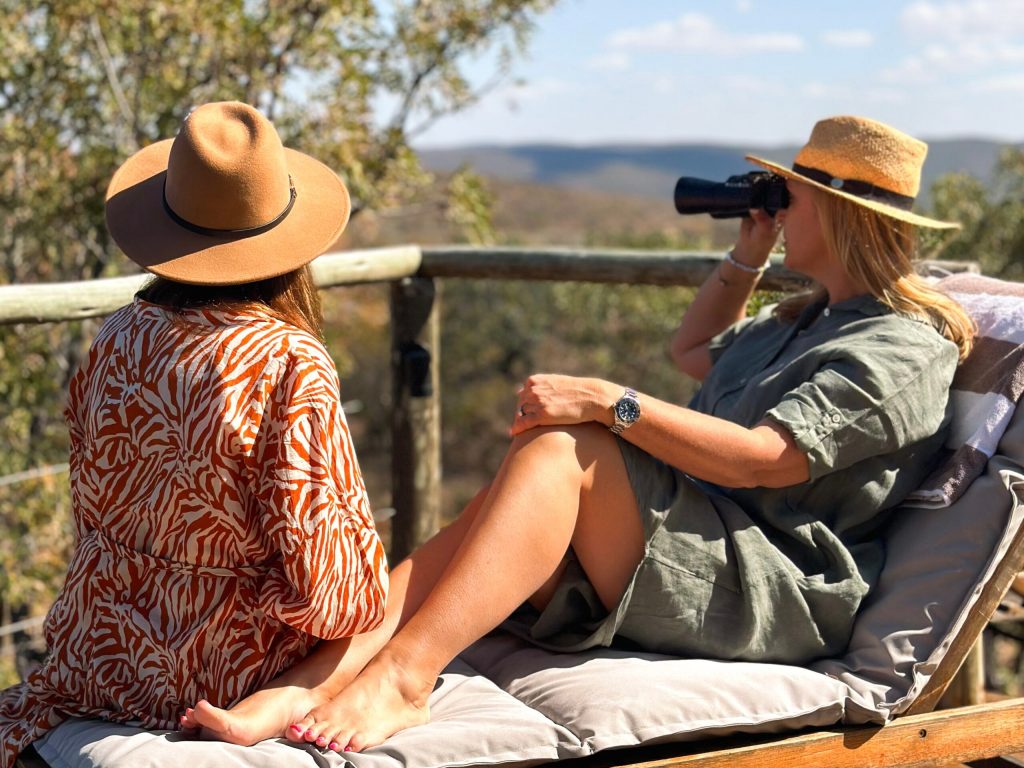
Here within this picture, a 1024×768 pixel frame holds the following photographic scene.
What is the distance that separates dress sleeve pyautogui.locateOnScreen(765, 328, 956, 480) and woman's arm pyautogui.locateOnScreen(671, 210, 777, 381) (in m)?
0.56

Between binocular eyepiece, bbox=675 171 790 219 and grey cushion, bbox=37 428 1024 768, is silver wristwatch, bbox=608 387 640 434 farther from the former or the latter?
binocular eyepiece, bbox=675 171 790 219

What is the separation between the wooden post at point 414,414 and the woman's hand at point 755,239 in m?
1.01

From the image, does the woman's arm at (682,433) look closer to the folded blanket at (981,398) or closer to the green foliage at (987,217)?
the folded blanket at (981,398)

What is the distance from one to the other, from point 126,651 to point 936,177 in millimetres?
8315

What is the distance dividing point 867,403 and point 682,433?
1.04ft

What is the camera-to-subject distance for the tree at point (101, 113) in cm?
478

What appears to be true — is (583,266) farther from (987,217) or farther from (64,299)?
(987,217)

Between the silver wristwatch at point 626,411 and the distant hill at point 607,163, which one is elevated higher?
the silver wristwatch at point 626,411

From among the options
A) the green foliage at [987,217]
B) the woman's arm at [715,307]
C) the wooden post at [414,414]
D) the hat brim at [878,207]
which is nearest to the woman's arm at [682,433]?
the hat brim at [878,207]

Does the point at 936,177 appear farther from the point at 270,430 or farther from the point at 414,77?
the point at 270,430

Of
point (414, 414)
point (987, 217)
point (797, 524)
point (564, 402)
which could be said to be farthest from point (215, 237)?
point (987, 217)

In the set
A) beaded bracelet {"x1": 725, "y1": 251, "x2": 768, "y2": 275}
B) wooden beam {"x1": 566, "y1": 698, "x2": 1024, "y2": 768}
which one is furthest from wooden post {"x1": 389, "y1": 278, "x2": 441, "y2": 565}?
wooden beam {"x1": 566, "y1": 698, "x2": 1024, "y2": 768}

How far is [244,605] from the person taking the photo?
5.51 ft

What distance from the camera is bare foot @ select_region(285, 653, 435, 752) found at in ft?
5.42
